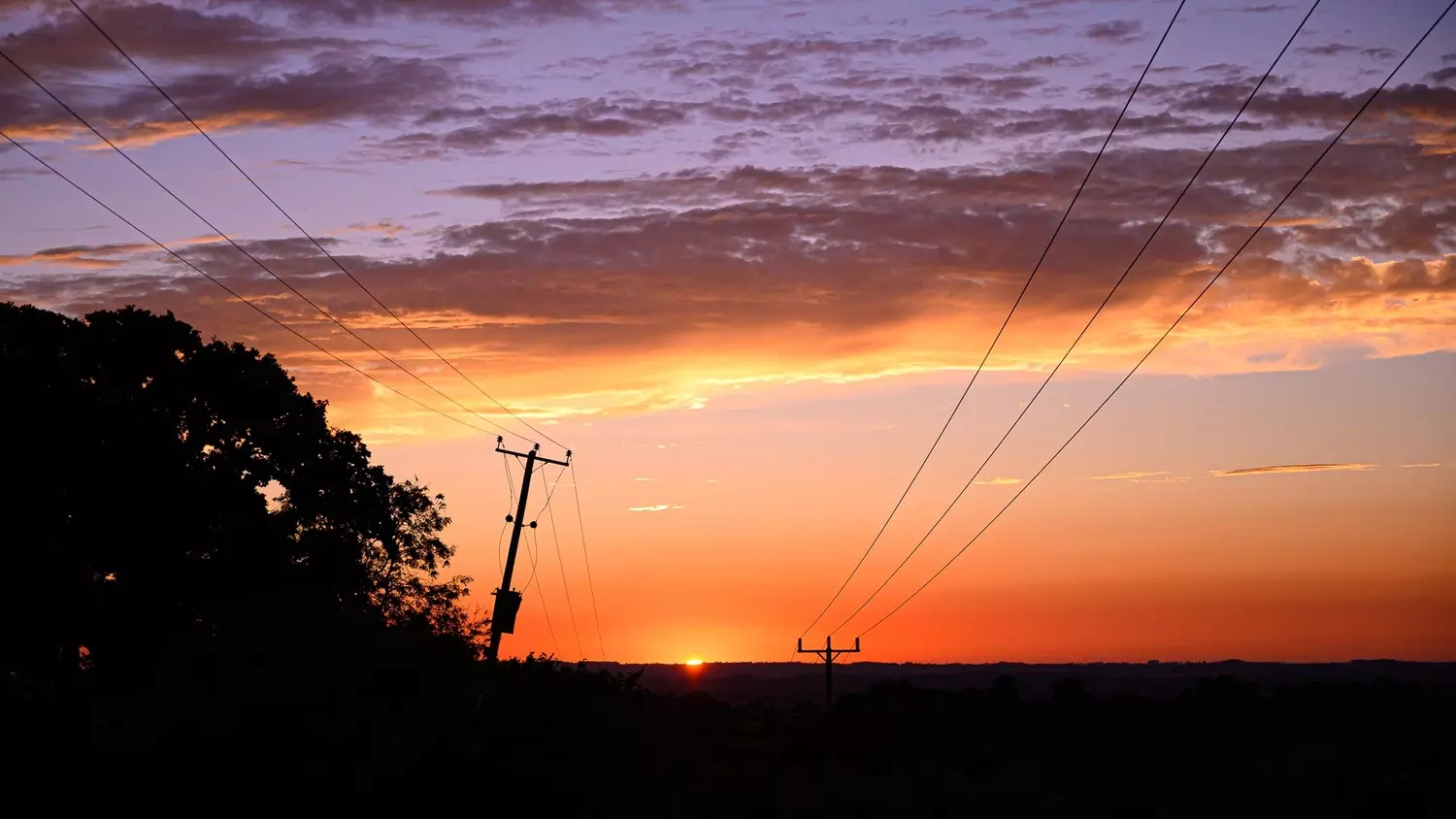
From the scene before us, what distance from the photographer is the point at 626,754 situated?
42656 millimetres

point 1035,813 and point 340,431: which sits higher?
point 340,431

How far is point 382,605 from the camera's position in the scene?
47562mm

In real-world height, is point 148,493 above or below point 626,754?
above

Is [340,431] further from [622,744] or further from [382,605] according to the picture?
[622,744]

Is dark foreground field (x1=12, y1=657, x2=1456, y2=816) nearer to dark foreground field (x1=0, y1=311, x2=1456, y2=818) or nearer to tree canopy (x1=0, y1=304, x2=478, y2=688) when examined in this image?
dark foreground field (x1=0, y1=311, x2=1456, y2=818)

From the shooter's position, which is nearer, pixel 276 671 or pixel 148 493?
pixel 276 671

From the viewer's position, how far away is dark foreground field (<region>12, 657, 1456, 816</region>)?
23.6 m

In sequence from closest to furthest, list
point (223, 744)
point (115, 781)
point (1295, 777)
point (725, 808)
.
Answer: point (115, 781) < point (223, 744) < point (725, 808) < point (1295, 777)

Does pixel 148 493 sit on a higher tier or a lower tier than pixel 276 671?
higher

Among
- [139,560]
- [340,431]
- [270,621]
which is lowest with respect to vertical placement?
[270,621]

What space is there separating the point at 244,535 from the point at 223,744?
19211mm

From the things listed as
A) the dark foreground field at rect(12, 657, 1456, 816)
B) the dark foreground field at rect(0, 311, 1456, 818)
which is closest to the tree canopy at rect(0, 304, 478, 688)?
the dark foreground field at rect(0, 311, 1456, 818)

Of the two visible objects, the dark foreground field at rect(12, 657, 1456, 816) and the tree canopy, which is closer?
the dark foreground field at rect(12, 657, 1456, 816)

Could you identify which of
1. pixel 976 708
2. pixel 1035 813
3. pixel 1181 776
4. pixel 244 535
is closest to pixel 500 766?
pixel 244 535
